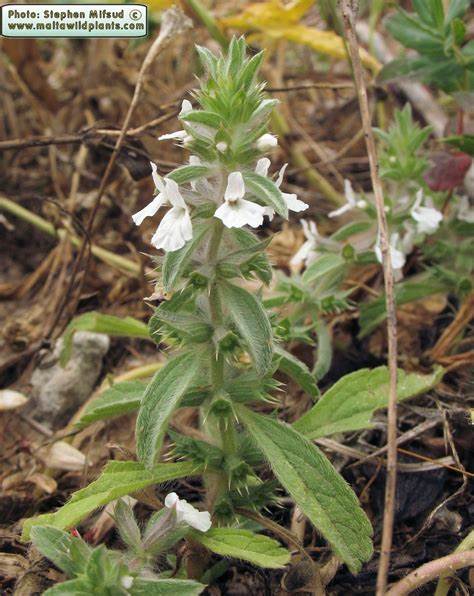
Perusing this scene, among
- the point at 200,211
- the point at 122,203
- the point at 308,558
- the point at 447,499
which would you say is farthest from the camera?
the point at 122,203

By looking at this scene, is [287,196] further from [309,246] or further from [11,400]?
[11,400]

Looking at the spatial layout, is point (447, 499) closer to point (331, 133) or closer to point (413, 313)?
point (413, 313)

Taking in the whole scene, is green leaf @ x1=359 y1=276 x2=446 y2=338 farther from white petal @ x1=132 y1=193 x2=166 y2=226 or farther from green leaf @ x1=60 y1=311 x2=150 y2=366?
white petal @ x1=132 y1=193 x2=166 y2=226

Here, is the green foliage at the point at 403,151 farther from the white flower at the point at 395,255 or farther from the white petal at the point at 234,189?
the white petal at the point at 234,189

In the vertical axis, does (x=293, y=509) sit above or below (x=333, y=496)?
below

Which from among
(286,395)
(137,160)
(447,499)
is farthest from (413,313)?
(137,160)

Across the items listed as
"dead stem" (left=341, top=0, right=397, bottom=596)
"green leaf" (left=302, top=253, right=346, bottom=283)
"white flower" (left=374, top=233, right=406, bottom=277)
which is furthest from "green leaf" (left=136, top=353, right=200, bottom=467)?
"white flower" (left=374, top=233, right=406, bottom=277)

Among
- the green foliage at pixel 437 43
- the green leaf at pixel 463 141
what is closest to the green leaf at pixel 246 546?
the green leaf at pixel 463 141
